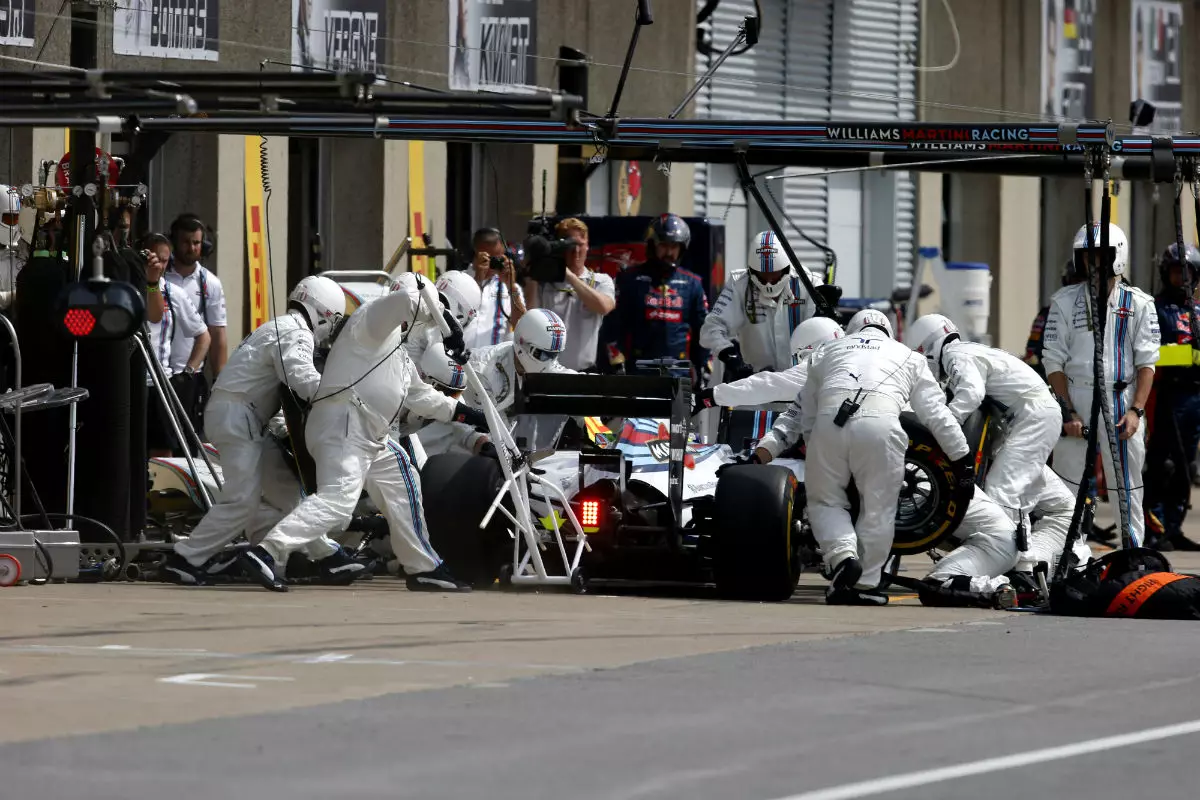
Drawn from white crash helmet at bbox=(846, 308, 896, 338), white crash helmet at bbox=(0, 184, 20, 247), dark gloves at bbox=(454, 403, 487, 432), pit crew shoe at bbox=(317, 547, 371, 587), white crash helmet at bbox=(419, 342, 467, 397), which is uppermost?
white crash helmet at bbox=(0, 184, 20, 247)

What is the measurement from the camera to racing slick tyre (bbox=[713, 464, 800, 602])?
471 inches

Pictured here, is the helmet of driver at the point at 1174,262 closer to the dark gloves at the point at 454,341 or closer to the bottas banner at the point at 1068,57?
the dark gloves at the point at 454,341

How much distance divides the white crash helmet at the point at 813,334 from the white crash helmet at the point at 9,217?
15.2 ft

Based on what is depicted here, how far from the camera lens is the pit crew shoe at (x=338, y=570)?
13.0 meters

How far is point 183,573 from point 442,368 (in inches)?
68.0

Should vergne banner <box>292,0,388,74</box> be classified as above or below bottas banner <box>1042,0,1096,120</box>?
below

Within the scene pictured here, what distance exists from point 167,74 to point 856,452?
3.91 m

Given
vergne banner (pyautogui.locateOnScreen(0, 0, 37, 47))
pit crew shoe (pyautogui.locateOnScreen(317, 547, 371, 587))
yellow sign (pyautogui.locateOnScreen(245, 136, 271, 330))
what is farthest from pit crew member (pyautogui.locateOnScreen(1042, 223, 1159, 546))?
vergne banner (pyautogui.locateOnScreen(0, 0, 37, 47))

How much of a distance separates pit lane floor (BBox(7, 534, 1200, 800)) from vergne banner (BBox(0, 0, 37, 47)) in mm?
7430

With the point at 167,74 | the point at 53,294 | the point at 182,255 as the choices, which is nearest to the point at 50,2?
the point at 182,255

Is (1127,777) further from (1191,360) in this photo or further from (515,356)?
(1191,360)

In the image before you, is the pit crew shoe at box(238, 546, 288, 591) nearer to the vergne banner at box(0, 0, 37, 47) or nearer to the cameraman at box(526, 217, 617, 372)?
the cameraman at box(526, 217, 617, 372)

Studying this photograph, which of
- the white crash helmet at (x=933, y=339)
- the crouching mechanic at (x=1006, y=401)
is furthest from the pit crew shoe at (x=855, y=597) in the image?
the white crash helmet at (x=933, y=339)

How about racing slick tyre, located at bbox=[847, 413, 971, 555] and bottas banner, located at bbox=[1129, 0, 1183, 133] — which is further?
bottas banner, located at bbox=[1129, 0, 1183, 133]
